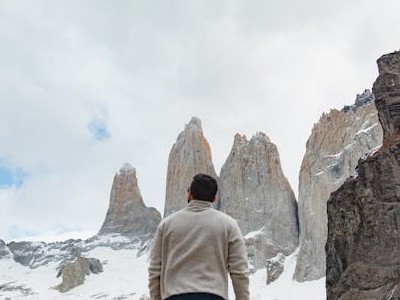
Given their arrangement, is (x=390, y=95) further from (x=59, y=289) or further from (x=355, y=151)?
(x=59, y=289)

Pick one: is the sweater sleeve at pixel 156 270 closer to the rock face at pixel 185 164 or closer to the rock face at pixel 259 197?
the rock face at pixel 259 197

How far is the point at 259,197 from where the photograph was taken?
130875 millimetres

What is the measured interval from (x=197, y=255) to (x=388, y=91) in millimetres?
30422

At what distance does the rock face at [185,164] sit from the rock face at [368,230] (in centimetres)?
10867

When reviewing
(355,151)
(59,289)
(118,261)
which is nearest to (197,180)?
(355,151)

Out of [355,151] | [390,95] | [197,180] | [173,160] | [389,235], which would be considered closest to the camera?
[197,180]

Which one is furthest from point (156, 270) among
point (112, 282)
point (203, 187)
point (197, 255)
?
point (112, 282)

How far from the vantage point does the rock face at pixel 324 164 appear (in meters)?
107

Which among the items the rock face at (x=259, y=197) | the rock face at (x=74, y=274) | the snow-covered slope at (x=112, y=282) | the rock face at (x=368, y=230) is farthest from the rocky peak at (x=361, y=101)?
the rock face at (x=368, y=230)

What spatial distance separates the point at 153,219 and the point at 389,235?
138596mm

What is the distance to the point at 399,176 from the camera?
97.2 feet

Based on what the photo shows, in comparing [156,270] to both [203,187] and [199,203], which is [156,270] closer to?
[199,203]

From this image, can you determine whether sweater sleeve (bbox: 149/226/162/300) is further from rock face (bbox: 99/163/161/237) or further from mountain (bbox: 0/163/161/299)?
rock face (bbox: 99/163/161/237)

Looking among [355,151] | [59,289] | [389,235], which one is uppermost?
[355,151]
